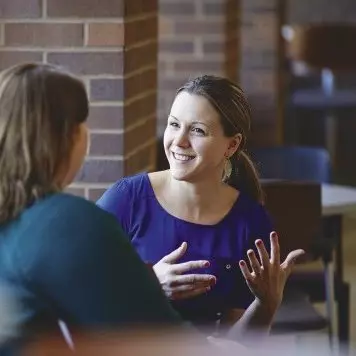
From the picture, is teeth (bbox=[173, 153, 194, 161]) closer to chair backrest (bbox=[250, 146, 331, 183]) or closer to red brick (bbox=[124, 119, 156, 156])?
red brick (bbox=[124, 119, 156, 156])

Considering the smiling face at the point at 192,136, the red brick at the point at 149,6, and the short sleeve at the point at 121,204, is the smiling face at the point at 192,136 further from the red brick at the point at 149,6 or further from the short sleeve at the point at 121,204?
the red brick at the point at 149,6

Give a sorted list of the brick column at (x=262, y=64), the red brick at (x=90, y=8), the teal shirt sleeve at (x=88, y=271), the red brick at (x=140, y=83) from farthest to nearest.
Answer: the brick column at (x=262, y=64), the red brick at (x=140, y=83), the red brick at (x=90, y=8), the teal shirt sleeve at (x=88, y=271)

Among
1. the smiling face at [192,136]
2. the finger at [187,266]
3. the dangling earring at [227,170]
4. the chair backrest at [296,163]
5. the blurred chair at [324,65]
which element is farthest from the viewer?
the blurred chair at [324,65]

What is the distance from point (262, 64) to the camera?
6090 mm

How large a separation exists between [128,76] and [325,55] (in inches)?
220

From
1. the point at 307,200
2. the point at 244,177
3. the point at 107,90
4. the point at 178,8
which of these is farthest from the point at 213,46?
the point at 244,177

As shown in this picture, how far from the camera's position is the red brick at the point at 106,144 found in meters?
3.38

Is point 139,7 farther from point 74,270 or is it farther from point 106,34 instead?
point 74,270

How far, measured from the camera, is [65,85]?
67.5 inches

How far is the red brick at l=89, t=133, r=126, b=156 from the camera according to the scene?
11.1 feet

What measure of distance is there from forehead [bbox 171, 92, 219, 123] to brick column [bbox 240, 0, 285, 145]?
366cm

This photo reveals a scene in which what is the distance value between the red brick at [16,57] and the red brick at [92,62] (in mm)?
64

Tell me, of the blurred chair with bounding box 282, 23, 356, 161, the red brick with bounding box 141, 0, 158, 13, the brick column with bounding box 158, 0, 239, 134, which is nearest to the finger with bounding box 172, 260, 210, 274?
the red brick with bounding box 141, 0, 158, 13

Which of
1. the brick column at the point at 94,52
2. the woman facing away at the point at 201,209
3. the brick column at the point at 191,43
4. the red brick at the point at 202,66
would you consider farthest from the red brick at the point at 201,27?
the woman facing away at the point at 201,209
